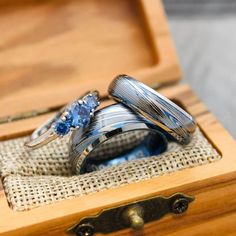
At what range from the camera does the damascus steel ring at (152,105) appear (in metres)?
0.64

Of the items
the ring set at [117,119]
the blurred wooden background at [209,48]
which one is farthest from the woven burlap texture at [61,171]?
the blurred wooden background at [209,48]

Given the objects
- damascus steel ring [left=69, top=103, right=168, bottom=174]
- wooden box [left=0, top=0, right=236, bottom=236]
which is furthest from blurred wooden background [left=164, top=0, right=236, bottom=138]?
damascus steel ring [left=69, top=103, right=168, bottom=174]

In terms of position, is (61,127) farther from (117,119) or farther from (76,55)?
(76,55)

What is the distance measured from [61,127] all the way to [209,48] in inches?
19.2

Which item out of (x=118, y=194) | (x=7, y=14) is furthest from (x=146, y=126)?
(x=7, y=14)

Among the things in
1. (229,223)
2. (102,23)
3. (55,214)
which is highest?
(102,23)

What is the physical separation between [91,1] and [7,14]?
0.13 metres

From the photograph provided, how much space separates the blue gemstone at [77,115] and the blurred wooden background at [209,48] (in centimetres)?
29

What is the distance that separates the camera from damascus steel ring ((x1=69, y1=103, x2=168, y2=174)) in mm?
653

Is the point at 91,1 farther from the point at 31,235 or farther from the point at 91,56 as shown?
the point at 31,235

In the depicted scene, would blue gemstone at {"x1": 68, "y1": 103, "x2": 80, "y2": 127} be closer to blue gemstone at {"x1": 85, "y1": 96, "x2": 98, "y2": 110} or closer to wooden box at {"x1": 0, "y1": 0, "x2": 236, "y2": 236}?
blue gemstone at {"x1": 85, "y1": 96, "x2": 98, "y2": 110}

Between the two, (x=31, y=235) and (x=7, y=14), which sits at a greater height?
(x=7, y=14)

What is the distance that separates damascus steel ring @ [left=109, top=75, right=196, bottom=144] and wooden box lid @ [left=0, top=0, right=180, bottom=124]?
0.16 metres

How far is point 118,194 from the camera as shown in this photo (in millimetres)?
621
